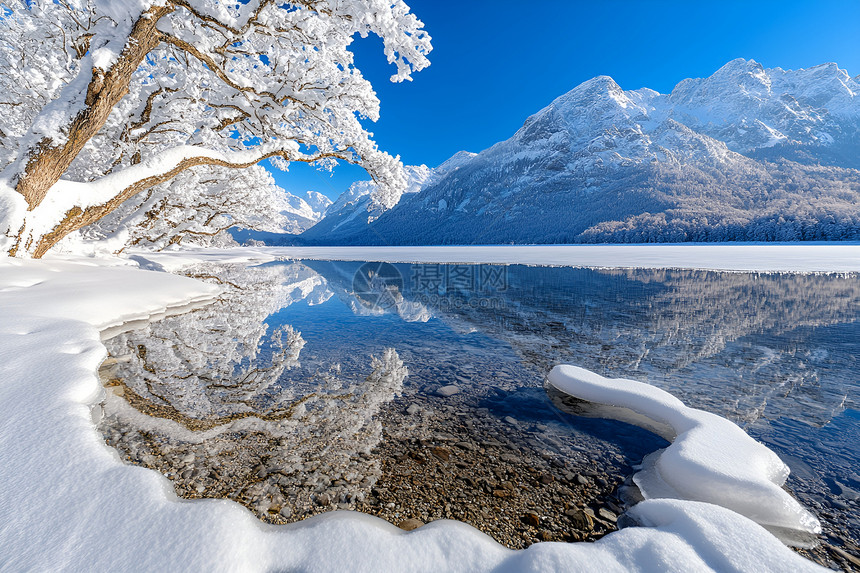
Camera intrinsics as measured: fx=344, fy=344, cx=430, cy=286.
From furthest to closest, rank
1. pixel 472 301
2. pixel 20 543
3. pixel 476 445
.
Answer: pixel 472 301, pixel 476 445, pixel 20 543

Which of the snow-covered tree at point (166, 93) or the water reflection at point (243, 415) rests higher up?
the snow-covered tree at point (166, 93)

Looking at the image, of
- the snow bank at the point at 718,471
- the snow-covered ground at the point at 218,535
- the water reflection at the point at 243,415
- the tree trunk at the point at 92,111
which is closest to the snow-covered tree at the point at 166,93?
the tree trunk at the point at 92,111

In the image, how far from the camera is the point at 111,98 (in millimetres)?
6629

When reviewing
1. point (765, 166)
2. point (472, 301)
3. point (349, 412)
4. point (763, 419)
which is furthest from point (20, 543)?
point (765, 166)

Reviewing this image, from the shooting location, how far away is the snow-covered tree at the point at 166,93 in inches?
252

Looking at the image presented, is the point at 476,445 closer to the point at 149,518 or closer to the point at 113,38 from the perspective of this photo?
the point at 149,518

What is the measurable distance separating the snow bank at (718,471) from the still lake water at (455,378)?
288 mm

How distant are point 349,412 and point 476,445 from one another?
1.74 metres

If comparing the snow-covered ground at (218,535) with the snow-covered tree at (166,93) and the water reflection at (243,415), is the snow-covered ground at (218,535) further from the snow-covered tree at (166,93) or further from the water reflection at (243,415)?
the snow-covered tree at (166,93)

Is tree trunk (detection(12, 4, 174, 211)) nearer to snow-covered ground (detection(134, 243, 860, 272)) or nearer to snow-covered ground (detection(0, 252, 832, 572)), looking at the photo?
snow-covered ground (detection(0, 252, 832, 572))

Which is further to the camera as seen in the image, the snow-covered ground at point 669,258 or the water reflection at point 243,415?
the snow-covered ground at point 669,258

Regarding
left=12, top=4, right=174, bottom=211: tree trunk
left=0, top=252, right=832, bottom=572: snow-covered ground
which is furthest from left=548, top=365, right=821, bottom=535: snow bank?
left=12, top=4, right=174, bottom=211: tree trunk

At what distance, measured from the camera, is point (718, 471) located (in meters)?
3.02

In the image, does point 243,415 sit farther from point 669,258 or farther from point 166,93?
point 669,258
